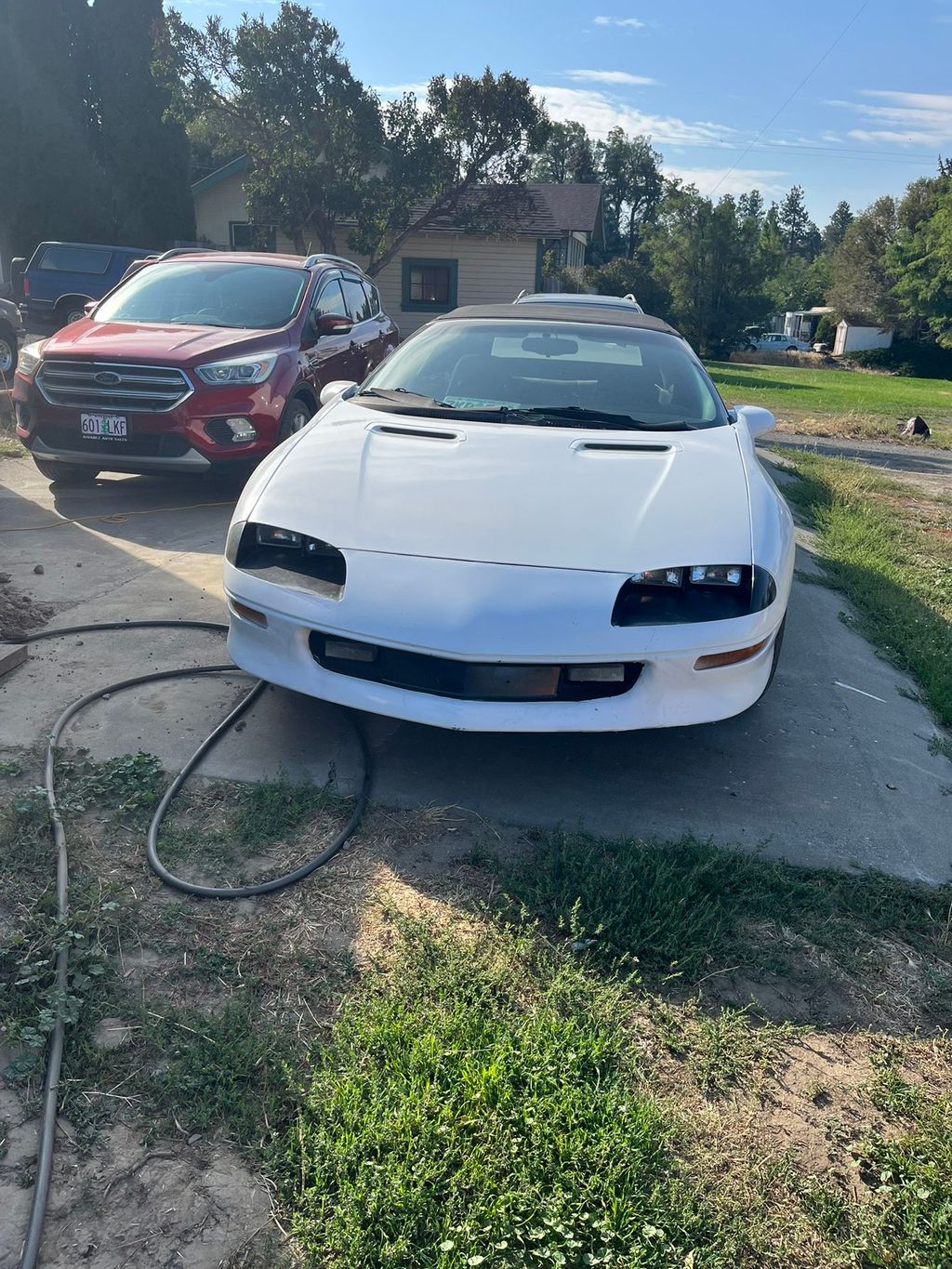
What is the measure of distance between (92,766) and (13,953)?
1010 mm

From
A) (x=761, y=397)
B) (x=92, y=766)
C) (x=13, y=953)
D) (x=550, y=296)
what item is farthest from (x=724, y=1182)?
(x=761, y=397)

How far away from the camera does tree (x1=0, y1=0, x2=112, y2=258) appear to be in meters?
29.3

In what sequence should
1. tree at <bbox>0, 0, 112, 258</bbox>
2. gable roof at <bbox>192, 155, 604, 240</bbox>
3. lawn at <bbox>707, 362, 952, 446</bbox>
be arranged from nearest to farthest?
lawn at <bbox>707, 362, 952, 446</bbox> → gable roof at <bbox>192, 155, 604, 240</bbox> → tree at <bbox>0, 0, 112, 258</bbox>

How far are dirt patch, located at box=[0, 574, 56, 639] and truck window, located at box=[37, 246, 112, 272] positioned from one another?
47.1ft

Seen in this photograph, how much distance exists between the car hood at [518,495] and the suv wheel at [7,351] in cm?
1087

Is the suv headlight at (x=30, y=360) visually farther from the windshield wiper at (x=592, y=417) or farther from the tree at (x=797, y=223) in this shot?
the tree at (x=797, y=223)

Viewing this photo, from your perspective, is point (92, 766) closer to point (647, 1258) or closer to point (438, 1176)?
point (438, 1176)

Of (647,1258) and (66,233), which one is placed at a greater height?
(66,233)

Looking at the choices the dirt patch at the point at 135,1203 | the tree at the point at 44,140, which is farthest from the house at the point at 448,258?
the dirt patch at the point at 135,1203

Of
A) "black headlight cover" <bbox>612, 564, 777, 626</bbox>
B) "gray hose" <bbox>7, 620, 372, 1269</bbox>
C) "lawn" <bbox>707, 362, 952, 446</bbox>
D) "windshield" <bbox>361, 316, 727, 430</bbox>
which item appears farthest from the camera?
"lawn" <bbox>707, 362, 952, 446</bbox>

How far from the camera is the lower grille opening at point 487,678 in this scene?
3141 millimetres

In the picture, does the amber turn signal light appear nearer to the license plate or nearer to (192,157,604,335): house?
the license plate

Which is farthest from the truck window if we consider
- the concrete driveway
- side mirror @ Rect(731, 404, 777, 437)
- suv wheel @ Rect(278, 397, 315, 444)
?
side mirror @ Rect(731, 404, 777, 437)

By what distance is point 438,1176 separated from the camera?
75.5 inches
